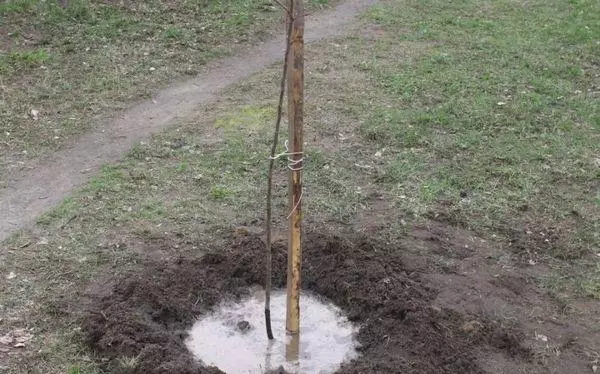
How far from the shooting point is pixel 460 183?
655 centimetres

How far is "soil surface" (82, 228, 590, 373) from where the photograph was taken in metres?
4.46

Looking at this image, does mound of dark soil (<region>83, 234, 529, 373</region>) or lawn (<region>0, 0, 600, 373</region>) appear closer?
mound of dark soil (<region>83, 234, 529, 373</region>)

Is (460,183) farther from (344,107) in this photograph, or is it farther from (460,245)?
(344,107)

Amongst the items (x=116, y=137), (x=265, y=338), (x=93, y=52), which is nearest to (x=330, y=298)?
(x=265, y=338)

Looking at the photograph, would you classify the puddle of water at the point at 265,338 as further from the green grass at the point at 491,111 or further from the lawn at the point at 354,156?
the green grass at the point at 491,111

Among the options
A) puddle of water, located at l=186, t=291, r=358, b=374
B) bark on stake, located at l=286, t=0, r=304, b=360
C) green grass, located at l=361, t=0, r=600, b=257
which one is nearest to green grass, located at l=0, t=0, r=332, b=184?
green grass, located at l=361, t=0, r=600, b=257

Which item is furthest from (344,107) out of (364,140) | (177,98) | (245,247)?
(245,247)

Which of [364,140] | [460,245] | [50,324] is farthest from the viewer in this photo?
[364,140]

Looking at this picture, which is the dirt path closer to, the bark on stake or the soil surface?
the soil surface

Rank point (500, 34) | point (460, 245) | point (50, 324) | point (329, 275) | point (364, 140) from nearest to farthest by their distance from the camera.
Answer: point (50, 324) < point (329, 275) < point (460, 245) < point (364, 140) < point (500, 34)

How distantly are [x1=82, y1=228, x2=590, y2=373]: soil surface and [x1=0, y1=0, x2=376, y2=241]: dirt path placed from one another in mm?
1386

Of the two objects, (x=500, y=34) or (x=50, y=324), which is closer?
(x=50, y=324)

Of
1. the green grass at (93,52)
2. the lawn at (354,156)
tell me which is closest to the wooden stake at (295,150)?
the lawn at (354,156)

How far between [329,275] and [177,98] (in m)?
3.66
